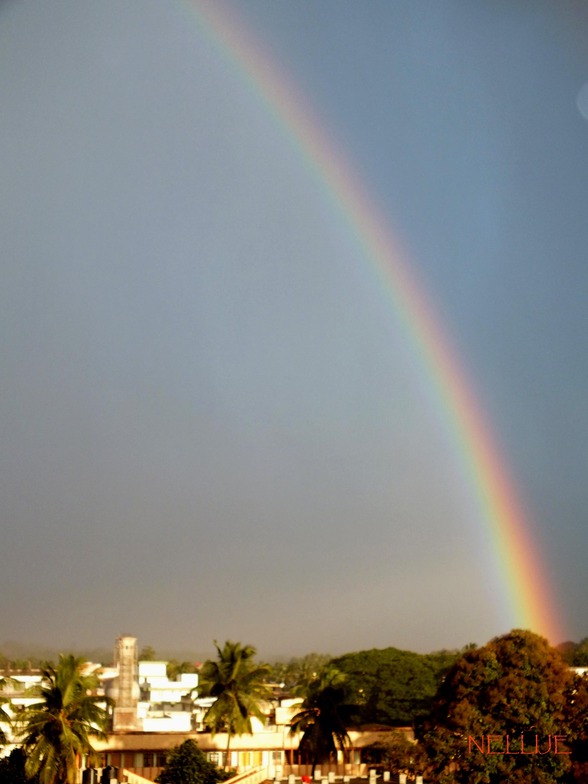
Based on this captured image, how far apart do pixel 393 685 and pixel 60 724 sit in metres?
55.5

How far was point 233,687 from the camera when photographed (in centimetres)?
6988

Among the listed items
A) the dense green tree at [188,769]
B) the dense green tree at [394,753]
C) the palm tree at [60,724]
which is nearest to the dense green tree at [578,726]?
the dense green tree at [394,753]

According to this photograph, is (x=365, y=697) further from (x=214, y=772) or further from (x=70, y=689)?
(x=70, y=689)

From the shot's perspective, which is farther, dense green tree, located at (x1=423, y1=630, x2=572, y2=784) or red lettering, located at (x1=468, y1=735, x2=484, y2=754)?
red lettering, located at (x1=468, y1=735, x2=484, y2=754)

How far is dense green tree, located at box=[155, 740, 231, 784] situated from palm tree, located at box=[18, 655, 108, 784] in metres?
4.20

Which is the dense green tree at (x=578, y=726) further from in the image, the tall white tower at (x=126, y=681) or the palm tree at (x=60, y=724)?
the tall white tower at (x=126, y=681)

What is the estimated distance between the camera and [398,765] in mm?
71062

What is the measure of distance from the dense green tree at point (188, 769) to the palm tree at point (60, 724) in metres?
4.20

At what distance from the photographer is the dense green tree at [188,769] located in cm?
5653

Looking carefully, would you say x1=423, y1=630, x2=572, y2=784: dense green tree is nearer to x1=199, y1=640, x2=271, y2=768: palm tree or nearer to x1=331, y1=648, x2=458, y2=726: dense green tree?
x1=199, y1=640, x2=271, y2=768: palm tree

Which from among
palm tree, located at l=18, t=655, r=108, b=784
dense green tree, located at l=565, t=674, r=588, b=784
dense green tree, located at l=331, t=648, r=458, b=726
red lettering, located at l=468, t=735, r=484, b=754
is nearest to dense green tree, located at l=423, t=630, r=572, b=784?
red lettering, located at l=468, t=735, r=484, b=754

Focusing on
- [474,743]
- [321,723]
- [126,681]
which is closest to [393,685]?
[126,681]

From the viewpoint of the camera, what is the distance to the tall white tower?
95.9 meters

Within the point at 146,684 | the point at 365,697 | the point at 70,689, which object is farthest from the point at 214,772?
the point at 146,684
